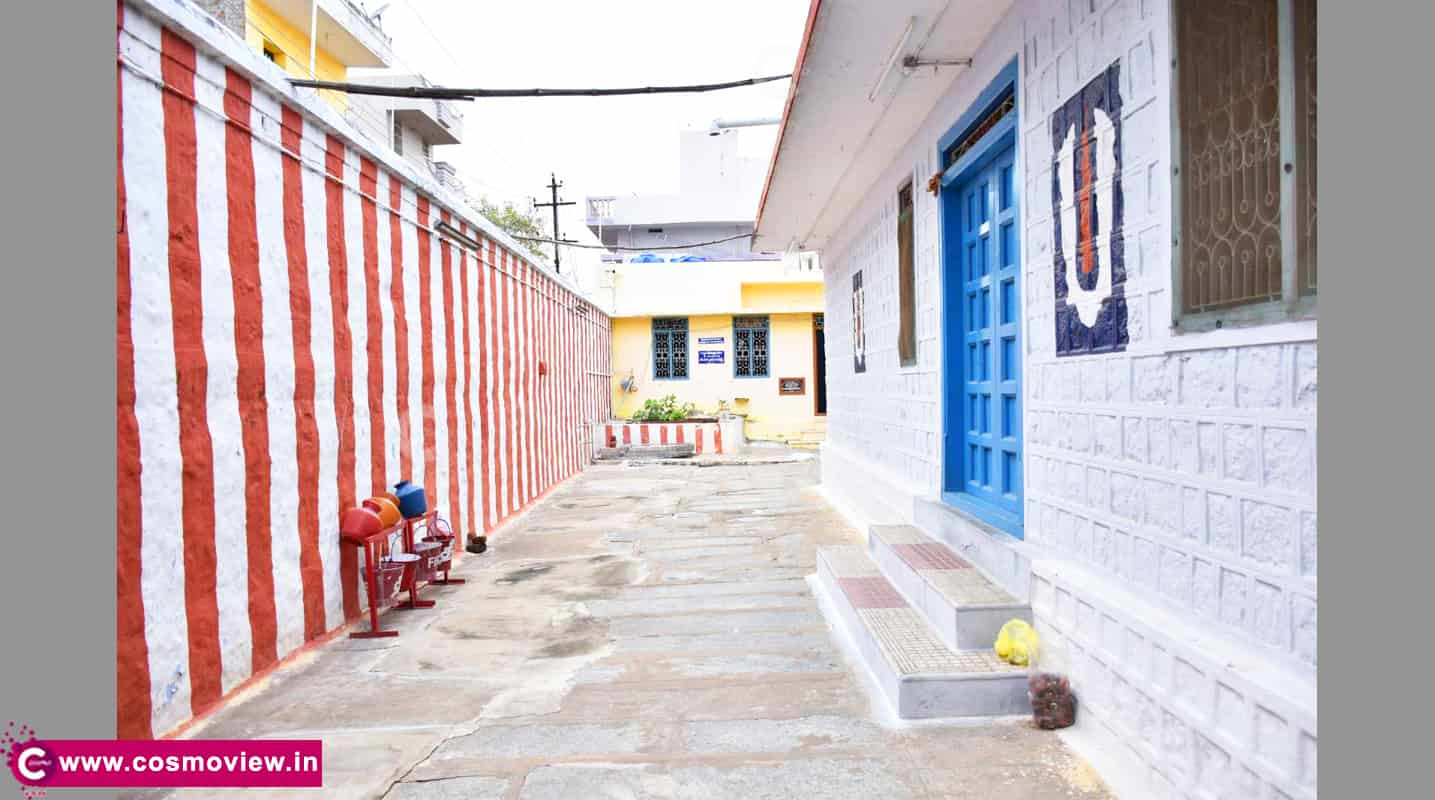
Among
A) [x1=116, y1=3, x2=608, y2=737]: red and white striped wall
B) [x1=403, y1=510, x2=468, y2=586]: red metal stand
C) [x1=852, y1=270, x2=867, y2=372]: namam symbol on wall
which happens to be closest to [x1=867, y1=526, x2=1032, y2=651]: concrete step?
[x1=403, y1=510, x2=468, y2=586]: red metal stand

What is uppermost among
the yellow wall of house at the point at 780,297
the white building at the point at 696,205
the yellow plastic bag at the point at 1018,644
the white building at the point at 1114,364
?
the white building at the point at 696,205

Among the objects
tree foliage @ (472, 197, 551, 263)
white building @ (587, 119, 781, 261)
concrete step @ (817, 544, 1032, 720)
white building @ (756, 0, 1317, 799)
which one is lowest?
concrete step @ (817, 544, 1032, 720)

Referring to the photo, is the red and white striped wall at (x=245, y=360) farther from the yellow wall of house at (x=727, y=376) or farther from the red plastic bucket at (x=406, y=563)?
the yellow wall of house at (x=727, y=376)

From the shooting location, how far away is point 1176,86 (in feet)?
8.87

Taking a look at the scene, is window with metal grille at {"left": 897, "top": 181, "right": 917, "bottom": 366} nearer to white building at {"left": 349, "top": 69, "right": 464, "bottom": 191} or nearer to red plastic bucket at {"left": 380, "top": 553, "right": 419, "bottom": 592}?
red plastic bucket at {"left": 380, "top": 553, "right": 419, "bottom": 592}

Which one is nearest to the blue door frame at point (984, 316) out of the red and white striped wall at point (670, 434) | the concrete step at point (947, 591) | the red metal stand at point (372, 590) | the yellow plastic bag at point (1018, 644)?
the concrete step at point (947, 591)

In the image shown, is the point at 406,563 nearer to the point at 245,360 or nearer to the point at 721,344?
the point at 245,360

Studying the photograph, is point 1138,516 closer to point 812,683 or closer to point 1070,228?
point 1070,228

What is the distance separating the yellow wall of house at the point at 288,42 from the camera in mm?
13609

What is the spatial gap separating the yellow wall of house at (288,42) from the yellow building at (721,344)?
6.99 meters

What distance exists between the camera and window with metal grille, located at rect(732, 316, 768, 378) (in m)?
20.0

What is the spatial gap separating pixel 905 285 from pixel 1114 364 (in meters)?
3.63

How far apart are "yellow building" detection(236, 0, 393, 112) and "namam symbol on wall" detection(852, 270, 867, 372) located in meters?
9.38
